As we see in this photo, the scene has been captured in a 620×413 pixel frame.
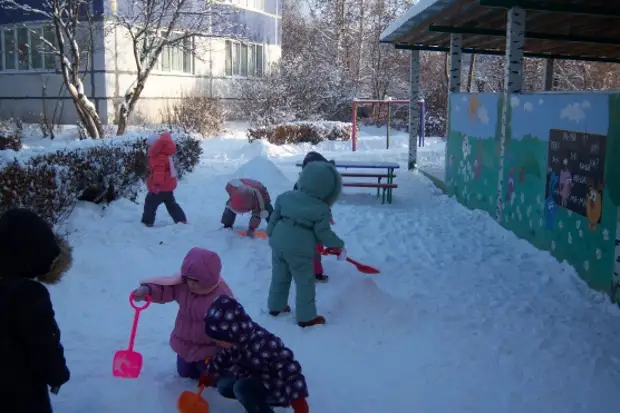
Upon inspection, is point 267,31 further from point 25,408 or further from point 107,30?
point 25,408

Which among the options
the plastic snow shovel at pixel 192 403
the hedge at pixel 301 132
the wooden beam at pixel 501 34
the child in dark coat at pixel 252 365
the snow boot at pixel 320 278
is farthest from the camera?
the hedge at pixel 301 132

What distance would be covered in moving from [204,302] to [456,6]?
22.9 ft

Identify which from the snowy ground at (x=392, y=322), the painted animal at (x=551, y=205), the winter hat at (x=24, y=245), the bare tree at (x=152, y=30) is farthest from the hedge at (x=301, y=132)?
the winter hat at (x=24, y=245)

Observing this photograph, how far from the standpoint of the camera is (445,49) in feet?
47.0

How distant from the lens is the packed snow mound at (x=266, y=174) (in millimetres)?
11539

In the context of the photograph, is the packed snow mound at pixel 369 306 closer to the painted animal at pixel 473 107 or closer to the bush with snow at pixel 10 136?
the painted animal at pixel 473 107

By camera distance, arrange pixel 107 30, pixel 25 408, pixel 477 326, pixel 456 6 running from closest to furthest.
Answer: pixel 25 408, pixel 477 326, pixel 456 6, pixel 107 30

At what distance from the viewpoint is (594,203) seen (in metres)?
6.05

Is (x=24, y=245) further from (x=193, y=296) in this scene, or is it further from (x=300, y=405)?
(x=300, y=405)

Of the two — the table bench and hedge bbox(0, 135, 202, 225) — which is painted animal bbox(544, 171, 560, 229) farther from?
hedge bbox(0, 135, 202, 225)

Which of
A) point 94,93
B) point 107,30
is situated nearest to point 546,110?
point 107,30

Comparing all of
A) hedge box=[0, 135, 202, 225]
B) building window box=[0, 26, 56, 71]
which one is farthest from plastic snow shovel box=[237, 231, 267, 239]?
building window box=[0, 26, 56, 71]

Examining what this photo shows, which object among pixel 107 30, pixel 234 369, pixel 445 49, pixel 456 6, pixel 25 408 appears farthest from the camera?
pixel 107 30

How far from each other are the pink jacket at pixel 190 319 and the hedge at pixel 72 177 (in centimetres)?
294
